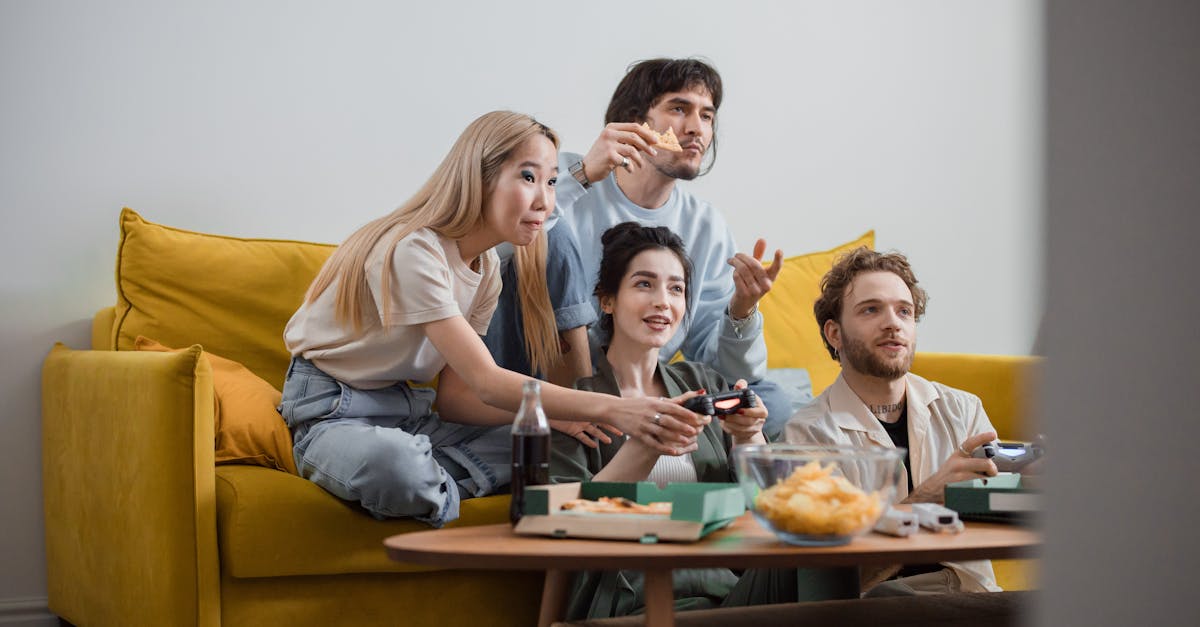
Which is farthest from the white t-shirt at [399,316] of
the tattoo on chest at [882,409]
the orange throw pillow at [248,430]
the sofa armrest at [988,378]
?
the sofa armrest at [988,378]

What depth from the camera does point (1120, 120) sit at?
411 mm

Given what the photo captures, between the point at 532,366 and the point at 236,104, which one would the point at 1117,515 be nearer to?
the point at 532,366

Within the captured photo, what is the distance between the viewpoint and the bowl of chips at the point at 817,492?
3.70 ft

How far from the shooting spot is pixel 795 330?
9.39 ft

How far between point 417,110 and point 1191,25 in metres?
2.57

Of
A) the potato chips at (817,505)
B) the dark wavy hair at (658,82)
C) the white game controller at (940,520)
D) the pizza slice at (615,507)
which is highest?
the dark wavy hair at (658,82)

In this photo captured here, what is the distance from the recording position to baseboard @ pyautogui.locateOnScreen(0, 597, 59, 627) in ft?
7.70

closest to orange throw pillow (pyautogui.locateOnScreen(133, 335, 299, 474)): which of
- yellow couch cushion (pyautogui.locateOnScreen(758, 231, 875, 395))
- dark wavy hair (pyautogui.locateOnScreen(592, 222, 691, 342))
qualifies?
dark wavy hair (pyautogui.locateOnScreen(592, 222, 691, 342))

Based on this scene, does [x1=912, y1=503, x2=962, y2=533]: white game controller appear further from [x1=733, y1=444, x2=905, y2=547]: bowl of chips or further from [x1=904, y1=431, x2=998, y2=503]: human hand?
[x1=904, y1=431, x2=998, y2=503]: human hand

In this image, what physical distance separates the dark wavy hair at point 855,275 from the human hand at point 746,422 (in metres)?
0.42

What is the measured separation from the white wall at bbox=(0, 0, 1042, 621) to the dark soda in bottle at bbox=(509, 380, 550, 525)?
833 mm

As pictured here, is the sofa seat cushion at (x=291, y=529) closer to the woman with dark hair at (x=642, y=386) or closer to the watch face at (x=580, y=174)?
the woman with dark hair at (x=642, y=386)

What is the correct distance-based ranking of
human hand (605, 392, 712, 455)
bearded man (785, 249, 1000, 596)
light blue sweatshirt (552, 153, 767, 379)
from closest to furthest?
human hand (605, 392, 712, 455) < bearded man (785, 249, 1000, 596) < light blue sweatshirt (552, 153, 767, 379)

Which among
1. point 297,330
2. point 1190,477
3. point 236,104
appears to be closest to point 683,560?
point 1190,477
